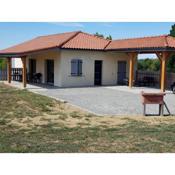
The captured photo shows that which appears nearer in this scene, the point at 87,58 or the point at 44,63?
the point at 87,58

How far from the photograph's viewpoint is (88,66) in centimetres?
2434

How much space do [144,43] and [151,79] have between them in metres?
4.03

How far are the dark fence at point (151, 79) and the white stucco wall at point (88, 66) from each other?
78.0 inches

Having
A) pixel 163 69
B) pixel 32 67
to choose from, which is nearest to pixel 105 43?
pixel 32 67

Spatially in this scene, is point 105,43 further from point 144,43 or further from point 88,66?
point 144,43

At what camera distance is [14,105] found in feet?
42.4

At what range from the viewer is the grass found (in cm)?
Answer: 686

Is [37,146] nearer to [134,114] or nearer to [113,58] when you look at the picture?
[134,114]

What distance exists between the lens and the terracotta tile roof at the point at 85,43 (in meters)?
23.6

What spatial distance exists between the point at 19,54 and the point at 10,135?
15939 millimetres

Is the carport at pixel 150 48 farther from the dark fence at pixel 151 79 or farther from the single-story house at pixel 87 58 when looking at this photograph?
the dark fence at pixel 151 79

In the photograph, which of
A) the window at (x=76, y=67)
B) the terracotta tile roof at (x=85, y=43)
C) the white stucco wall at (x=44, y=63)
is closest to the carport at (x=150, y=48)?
the terracotta tile roof at (x=85, y=43)

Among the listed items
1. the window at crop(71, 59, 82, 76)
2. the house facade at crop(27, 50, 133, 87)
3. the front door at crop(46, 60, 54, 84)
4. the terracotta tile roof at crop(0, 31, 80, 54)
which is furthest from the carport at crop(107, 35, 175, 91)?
the front door at crop(46, 60, 54, 84)

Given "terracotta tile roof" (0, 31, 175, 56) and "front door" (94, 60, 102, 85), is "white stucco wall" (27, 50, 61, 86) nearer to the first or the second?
"terracotta tile roof" (0, 31, 175, 56)
